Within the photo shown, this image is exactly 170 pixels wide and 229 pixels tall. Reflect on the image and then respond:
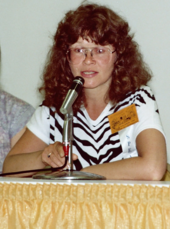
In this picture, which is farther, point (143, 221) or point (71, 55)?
point (71, 55)

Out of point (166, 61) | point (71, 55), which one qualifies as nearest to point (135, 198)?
point (71, 55)

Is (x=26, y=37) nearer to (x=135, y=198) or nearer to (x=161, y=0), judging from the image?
(x=161, y=0)

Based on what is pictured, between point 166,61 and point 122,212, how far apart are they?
1669mm

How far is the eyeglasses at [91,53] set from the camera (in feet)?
5.86

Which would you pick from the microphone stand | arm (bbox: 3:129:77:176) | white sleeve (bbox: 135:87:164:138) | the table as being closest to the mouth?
white sleeve (bbox: 135:87:164:138)

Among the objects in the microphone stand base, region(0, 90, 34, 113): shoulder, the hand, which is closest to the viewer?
the microphone stand base

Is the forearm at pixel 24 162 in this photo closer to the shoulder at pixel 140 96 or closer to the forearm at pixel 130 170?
the forearm at pixel 130 170

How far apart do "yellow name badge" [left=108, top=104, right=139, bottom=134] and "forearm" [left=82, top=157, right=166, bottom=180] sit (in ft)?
0.89

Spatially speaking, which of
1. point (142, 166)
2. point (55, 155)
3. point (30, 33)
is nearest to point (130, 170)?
point (142, 166)

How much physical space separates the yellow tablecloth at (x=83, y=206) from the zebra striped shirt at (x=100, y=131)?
27.5 inches

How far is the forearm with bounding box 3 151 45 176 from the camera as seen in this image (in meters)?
1.74

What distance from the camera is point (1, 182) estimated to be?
3.66 feet

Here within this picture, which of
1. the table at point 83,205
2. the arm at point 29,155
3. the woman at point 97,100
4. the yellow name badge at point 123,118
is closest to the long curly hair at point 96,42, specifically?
the woman at point 97,100

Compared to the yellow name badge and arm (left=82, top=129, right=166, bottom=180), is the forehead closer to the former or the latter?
the yellow name badge
